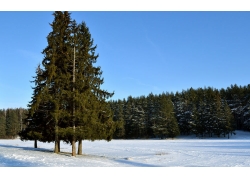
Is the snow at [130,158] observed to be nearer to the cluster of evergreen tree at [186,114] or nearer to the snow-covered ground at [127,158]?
the snow-covered ground at [127,158]

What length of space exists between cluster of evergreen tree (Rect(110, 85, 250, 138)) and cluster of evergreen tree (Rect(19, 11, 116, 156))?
4593cm

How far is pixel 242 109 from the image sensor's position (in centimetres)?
7906

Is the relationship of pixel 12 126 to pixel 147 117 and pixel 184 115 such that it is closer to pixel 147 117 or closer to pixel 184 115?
pixel 147 117

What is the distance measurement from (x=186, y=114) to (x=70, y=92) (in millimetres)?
62540

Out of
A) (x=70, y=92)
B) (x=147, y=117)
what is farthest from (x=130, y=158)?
(x=147, y=117)

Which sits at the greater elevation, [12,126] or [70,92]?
[70,92]

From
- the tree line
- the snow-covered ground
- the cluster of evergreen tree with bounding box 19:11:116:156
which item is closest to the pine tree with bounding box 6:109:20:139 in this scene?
the tree line

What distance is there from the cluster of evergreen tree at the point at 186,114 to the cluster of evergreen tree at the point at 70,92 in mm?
45930

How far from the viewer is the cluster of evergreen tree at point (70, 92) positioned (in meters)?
19.1

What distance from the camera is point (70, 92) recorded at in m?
18.9

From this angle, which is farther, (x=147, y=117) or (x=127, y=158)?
(x=147, y=117)

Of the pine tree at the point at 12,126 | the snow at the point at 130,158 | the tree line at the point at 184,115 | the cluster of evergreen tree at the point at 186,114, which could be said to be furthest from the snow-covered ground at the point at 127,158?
the pine tree at the point at 12,126

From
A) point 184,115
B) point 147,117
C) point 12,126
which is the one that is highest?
point 184,115

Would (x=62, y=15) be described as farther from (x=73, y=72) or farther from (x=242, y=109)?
(x=242, y=109)
